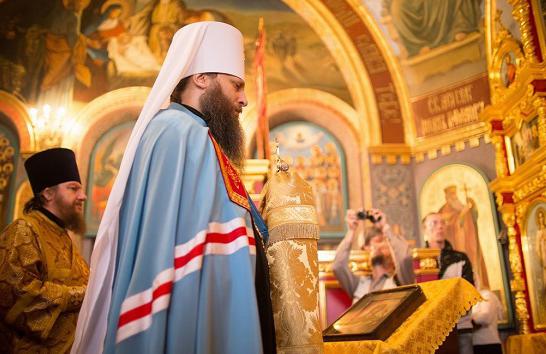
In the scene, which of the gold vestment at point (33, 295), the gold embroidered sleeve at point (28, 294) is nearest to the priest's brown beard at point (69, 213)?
the gold vestment at point (33, 295)

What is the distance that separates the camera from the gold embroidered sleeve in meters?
2.95

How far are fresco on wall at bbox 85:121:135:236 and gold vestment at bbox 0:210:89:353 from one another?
717 cm

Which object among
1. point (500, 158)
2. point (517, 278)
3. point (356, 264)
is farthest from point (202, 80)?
point (500, 158)

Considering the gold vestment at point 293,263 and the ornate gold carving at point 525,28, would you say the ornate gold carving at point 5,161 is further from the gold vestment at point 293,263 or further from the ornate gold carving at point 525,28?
the gold vestment at point 293,263

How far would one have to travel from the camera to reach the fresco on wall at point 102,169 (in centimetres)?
1026

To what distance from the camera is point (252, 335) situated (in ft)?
5.14

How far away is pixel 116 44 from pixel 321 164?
4.74m

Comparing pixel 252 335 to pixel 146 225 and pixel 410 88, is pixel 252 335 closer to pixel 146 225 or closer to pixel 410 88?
pixel 146 225

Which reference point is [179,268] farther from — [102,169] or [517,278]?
[102,169]

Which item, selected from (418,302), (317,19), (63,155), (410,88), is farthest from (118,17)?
(418,302)

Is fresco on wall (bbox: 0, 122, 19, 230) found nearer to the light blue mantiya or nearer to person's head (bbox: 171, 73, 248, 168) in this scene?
person's head (bbox: 171, 73, 248, 168)

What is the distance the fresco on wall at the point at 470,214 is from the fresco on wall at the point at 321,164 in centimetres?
183

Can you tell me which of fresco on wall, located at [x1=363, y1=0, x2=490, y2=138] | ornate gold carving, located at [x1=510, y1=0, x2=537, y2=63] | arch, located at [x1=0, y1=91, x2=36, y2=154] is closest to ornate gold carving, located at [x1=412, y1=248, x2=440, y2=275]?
ornate gold carving, located at [x1=510, y1=0, x2=537, y2=63]

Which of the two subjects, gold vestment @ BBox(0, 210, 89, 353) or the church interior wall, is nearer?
gold vestment @ BBox(0, 210, 89, 353)
